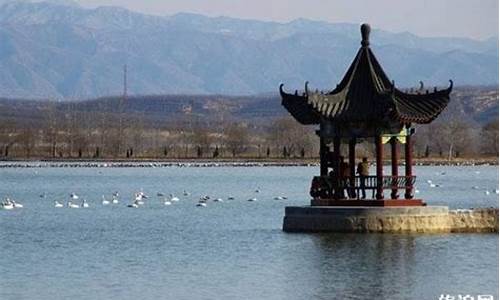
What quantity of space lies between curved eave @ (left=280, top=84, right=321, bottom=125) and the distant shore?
8272cm

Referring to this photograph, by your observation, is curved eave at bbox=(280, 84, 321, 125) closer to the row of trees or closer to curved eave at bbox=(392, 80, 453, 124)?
curved eave at bbox=(392, 80, 453, 124)

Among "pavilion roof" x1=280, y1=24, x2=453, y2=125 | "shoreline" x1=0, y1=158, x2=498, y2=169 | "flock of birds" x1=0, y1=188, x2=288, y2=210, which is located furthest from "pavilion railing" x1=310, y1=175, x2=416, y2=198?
"shoreline" x1=0, y1=158, x2=498, y2=169

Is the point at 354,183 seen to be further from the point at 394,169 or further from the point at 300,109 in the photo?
the point at 300,109

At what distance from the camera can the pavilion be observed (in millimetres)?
38625

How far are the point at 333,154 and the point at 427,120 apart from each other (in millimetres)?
2473

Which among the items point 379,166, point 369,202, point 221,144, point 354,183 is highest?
point 221,144

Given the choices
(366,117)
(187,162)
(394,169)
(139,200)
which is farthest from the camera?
(187,162)

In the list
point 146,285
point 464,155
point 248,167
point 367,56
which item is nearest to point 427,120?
point 367,56

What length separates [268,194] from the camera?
232ft

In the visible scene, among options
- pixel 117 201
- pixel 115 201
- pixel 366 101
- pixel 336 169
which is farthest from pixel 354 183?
pixel 117 201

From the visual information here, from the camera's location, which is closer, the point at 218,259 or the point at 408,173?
the point at 218,259

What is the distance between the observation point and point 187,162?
14225 centimetres

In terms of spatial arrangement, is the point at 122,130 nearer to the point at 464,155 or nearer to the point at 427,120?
the point at 464,155

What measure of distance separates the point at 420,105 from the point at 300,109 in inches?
117
